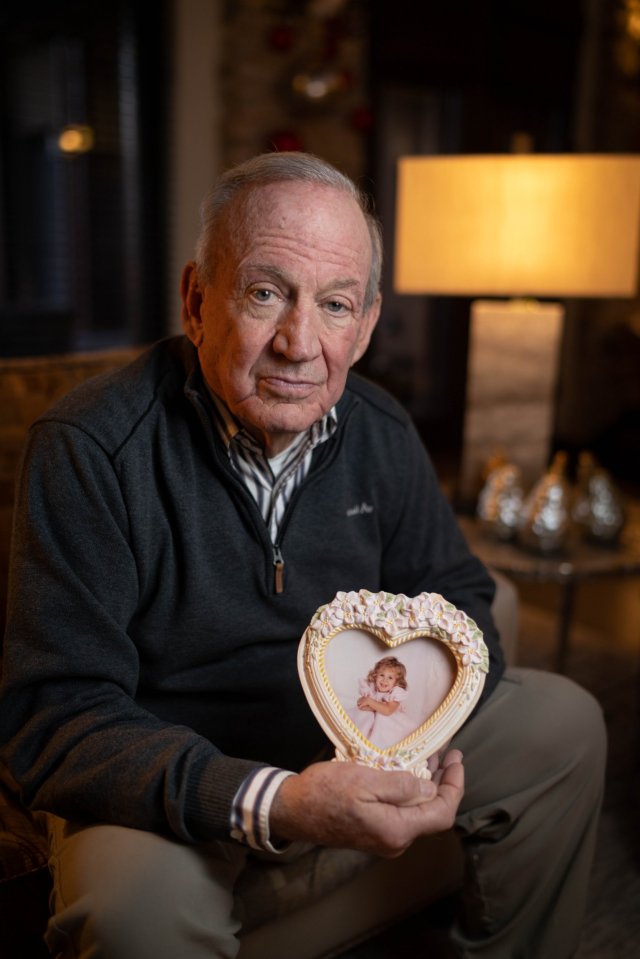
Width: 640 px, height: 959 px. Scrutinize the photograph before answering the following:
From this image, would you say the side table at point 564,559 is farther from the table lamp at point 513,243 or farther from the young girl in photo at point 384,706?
the young girl in photo at point 384,706

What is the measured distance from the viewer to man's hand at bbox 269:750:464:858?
104cm

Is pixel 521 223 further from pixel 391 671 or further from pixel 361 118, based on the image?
pixel 361 118

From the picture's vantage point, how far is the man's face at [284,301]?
121 cm

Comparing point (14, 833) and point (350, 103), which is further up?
point (350, 103)

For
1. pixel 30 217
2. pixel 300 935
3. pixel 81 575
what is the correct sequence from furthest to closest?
1. pixel 30 217
2. pixel 300 935
3. pixel 81 575

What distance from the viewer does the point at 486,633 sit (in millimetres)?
1464

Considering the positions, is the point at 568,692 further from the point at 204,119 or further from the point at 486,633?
the point at 204,119

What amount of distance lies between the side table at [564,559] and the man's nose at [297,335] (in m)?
1.01

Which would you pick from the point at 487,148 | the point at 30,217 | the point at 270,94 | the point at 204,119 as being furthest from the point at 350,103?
the point at 30,217

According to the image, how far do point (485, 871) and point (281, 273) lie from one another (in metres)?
0.97

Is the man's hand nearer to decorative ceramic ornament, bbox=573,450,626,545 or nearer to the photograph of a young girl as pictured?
the photograph of a young girl

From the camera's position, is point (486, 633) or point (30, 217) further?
point (30, 217)

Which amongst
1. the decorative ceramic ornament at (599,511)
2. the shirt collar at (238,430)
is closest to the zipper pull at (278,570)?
the shirt collar at (238,430)

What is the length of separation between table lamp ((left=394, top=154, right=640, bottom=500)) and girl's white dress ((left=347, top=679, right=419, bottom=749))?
1472 mm
